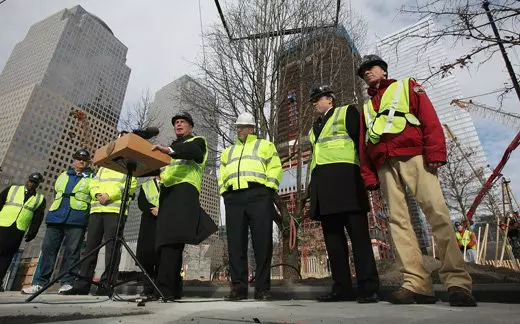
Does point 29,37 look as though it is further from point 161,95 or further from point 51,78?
point 161,95

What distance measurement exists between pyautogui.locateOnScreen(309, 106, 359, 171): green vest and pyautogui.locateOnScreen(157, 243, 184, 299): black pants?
165cm

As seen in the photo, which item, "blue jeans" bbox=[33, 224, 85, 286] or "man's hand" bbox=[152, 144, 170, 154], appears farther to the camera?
"blue jeans" bbox=[33, 224, 85, 286]

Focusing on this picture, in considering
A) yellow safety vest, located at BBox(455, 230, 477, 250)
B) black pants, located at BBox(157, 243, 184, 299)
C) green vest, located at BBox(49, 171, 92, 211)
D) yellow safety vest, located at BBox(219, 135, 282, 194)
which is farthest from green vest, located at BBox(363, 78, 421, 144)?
yellow safety vest, located at BBox(455, 230, 477, 250)

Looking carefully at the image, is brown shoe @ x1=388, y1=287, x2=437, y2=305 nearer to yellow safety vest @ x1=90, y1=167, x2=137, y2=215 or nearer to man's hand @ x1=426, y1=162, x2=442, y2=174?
man's hand @ x1=426, y1=162, x2=442, y2=174

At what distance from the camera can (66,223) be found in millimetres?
4750

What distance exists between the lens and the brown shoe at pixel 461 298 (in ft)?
6.07

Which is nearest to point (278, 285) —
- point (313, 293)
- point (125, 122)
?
point (313, 293)

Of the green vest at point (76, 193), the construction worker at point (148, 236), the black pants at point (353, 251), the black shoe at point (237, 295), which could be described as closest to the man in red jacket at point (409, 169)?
the black pants at point (353, 251)

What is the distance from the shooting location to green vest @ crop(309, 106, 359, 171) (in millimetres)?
2990

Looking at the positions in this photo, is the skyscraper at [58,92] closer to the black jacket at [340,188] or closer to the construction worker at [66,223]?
the construction worker at [66,223]

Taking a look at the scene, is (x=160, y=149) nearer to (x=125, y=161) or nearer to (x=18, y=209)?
(x=125, y=161)

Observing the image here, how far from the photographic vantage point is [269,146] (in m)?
3.64

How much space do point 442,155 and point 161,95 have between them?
1245 cm

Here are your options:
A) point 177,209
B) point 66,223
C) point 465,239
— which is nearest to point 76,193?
point 66,223
